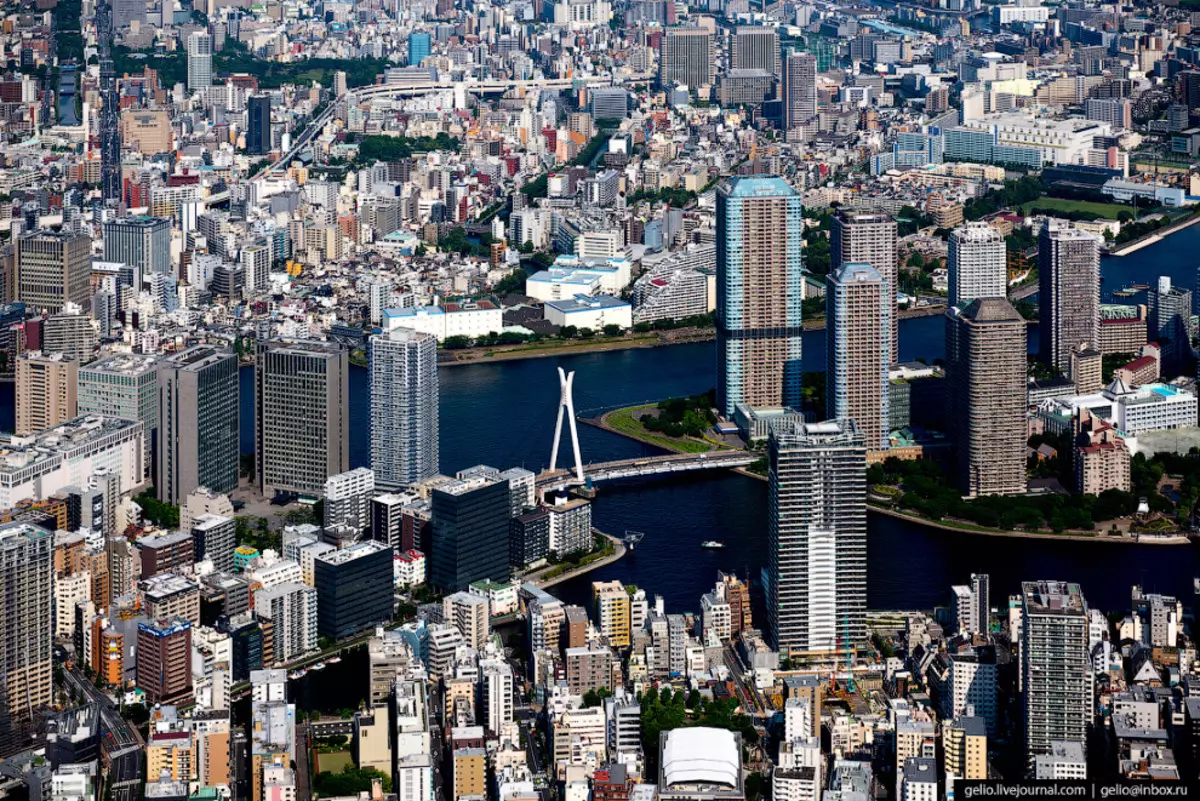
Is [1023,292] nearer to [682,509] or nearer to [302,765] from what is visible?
[682,509]

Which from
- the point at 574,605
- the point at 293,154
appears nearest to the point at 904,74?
the point at 293,154

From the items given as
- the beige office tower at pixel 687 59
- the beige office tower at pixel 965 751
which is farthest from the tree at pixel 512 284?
the beige office tower at pixel 687 59

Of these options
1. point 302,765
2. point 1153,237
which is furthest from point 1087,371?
point 302,765

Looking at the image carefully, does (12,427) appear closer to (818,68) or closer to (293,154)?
(293,154)

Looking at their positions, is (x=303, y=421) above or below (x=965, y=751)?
above

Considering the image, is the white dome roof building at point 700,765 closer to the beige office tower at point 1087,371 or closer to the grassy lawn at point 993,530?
the grassy lawn at point 993,530
